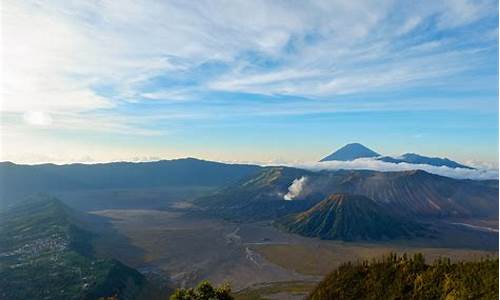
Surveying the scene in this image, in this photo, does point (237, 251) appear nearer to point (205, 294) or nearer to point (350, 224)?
point (350, 224)

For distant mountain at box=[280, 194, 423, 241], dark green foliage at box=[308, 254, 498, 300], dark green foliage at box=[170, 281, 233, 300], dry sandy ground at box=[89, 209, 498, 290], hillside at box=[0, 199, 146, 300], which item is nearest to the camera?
dark green foliage at box=[308, 254, 498, 300]

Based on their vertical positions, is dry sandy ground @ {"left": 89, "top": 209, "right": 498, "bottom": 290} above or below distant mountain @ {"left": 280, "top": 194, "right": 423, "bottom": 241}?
below

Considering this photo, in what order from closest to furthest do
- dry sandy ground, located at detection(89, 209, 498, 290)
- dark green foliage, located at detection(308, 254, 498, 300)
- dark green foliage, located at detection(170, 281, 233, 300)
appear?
dark green foliage, located at detection(308, 254, 498, 300) < dark green foliage, located at detection(170, 281, 233, 300) < dry sandy ground, located at detection(89, 209, 498, 290)

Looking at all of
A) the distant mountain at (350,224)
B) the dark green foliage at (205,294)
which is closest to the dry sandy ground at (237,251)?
the distant mountain at (350,224)

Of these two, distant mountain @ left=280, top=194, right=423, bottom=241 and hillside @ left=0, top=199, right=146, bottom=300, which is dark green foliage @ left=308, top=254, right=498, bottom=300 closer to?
hillside @ left=0, top=199, right=146, bottom=300

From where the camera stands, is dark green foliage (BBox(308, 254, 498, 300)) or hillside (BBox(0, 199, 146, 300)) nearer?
dark green foliage (BBox(308, 254, 498, 300))

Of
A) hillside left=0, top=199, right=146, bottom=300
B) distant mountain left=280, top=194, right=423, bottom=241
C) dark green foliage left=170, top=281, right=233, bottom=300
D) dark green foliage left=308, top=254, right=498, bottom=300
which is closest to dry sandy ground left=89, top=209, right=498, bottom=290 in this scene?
distant mountain left=280, top=194, right=423, bottom=241

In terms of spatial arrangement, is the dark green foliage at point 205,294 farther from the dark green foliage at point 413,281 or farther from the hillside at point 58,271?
the hillside at point 58,271
